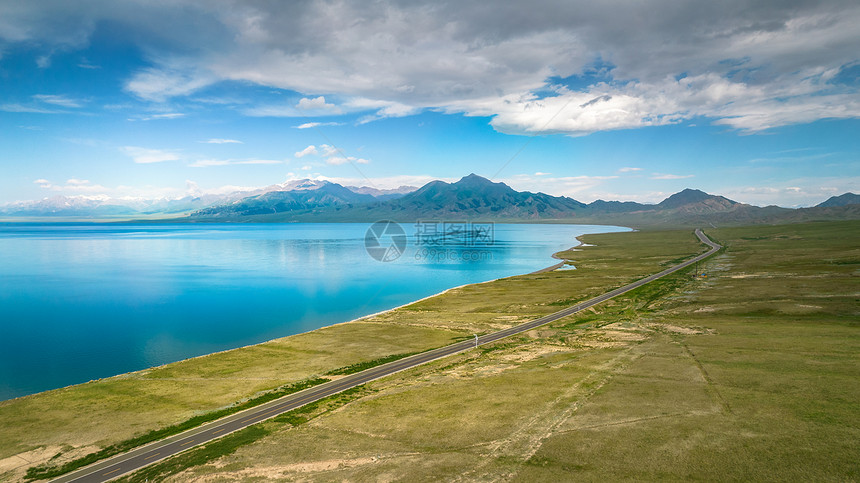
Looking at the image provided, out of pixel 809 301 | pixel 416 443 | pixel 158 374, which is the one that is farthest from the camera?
pixel 809 301

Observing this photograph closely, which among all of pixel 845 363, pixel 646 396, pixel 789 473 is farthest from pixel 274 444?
pixel 845 363

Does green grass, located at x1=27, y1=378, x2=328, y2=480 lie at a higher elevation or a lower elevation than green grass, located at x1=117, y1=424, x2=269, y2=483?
lower

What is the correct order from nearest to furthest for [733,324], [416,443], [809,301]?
[416,443] < [733,324] < [809,301]

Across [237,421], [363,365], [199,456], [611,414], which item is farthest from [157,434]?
[611,414]

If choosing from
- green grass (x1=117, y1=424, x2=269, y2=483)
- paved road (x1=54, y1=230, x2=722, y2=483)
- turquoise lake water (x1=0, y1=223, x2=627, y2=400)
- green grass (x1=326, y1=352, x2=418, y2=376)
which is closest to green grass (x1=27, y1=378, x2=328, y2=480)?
paved road (x1=54, y1=230, x2=722, y2=483)

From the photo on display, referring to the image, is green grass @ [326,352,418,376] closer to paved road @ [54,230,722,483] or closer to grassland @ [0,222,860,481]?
paved road @ [54,230,722,483]

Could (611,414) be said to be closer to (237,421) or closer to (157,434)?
(237,421)

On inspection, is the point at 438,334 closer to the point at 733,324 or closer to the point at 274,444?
the point at 274,444

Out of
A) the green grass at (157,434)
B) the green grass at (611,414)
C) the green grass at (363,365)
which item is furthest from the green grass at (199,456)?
the green grass at (363,365)

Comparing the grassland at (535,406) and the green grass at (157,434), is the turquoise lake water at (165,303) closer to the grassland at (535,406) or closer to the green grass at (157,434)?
the grassland at (535,406)
